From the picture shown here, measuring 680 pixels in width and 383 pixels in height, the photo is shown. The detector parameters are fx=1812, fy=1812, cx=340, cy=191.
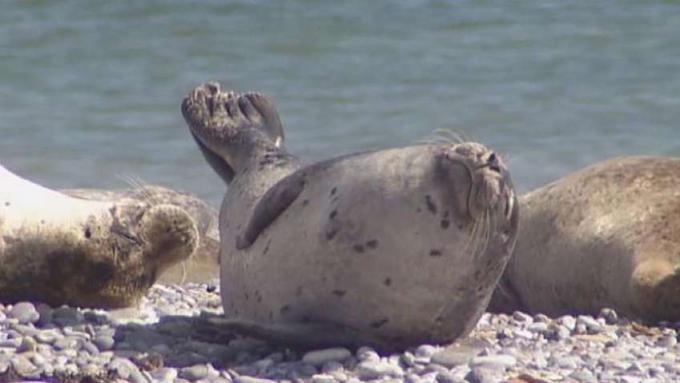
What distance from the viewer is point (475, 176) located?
5.65m

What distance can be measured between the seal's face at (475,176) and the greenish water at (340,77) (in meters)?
→ 5.84

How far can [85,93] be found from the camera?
15336mm

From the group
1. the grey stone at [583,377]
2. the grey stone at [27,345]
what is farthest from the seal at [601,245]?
the grey stone at [27,345]

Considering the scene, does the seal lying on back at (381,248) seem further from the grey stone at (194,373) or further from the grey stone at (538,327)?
the grey stone at (538,327)

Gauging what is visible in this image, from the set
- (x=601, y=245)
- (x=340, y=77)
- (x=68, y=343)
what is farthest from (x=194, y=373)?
(x=340, y=77)

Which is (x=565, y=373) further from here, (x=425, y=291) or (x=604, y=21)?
(x=604, y=21)

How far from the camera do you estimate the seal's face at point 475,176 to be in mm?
5648

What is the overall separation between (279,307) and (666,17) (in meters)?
11.7

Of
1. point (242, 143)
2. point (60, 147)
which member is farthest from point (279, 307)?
point (60, 147)

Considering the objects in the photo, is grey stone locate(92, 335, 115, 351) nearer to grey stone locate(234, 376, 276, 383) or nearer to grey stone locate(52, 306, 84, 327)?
grey stone locate(52, 306, 84, 327)

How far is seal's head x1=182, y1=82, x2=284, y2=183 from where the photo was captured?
6992mm

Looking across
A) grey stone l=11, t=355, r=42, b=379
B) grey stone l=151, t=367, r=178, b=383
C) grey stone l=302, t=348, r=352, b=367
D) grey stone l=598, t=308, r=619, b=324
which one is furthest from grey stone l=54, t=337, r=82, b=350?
grey stone l=598, t=308, r=619, b=324

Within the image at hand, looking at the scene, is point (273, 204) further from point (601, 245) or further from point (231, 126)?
point (601, 245)

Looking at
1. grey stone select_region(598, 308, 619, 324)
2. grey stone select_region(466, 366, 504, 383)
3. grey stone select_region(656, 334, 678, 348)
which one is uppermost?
grey stone select_region(466, 366, 504, 383)
